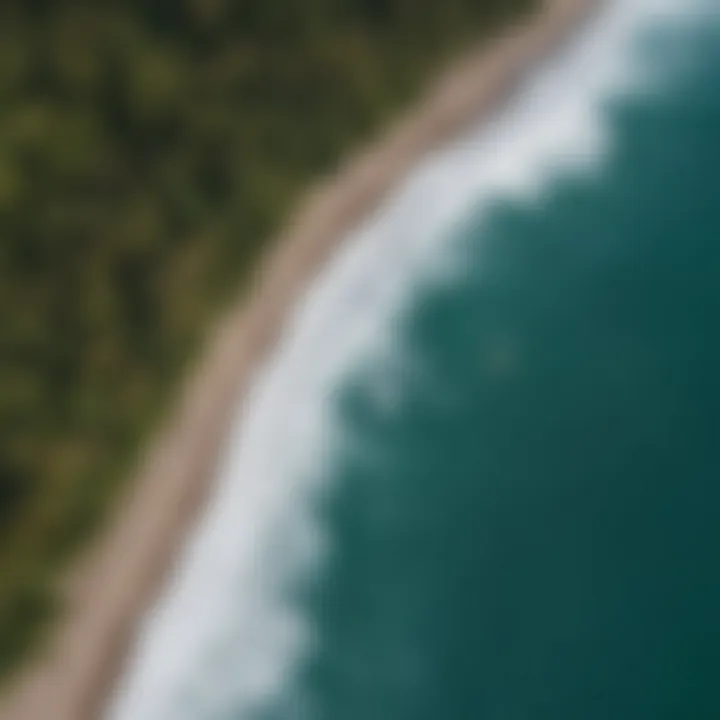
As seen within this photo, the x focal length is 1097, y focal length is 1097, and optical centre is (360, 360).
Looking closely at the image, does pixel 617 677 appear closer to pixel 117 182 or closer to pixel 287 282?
pixel 287 282

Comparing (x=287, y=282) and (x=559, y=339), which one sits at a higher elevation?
(x=287, y=282)

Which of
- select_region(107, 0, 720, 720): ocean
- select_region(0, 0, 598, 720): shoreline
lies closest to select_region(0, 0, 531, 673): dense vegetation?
select_region(0, 0, 598, 720): shoreline

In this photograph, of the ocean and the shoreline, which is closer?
the shoreline

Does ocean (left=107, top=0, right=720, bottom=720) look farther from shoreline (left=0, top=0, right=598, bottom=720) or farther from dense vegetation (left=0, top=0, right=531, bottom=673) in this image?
dense vegetation (left=0, top=0, right=531, bottom=673)

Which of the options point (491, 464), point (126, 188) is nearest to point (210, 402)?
point (126, 188)

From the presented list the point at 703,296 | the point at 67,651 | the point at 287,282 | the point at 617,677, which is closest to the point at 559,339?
the point at 703,296
